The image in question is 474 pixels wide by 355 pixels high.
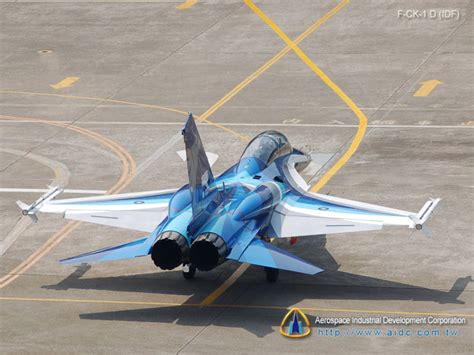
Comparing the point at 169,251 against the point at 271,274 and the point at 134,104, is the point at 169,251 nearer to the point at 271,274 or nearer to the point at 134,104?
the point at 271,274

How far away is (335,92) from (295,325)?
27463 millimetres

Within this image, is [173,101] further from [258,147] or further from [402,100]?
[258,147]

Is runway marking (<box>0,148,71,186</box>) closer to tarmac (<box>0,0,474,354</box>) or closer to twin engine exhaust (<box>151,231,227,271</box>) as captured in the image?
tarmac (<box>0,0,474,354</box>)

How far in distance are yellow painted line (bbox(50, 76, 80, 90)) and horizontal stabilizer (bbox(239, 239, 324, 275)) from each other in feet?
101

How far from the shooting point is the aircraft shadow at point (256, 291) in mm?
35812

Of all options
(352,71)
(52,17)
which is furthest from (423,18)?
(52,17)

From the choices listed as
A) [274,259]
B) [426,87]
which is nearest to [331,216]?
[274,259]

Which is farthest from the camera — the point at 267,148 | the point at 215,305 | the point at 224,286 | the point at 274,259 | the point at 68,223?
the point at 68,223

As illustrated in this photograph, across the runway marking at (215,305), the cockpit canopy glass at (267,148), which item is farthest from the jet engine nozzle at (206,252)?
the cockpit canopy glass at (267,148)

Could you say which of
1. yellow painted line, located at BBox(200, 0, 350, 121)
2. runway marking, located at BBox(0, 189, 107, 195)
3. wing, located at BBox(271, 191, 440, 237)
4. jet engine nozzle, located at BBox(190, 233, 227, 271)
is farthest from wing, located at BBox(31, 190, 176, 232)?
yellow painted line, located at BBox(200, 0, 350, 121)

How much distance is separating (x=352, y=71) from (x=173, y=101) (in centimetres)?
977

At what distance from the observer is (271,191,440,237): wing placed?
3658 cm

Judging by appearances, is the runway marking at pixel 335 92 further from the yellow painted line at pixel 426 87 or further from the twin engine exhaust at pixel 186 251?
the twin engine exhaust at pixel 186 251

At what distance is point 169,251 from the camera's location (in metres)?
34.8
